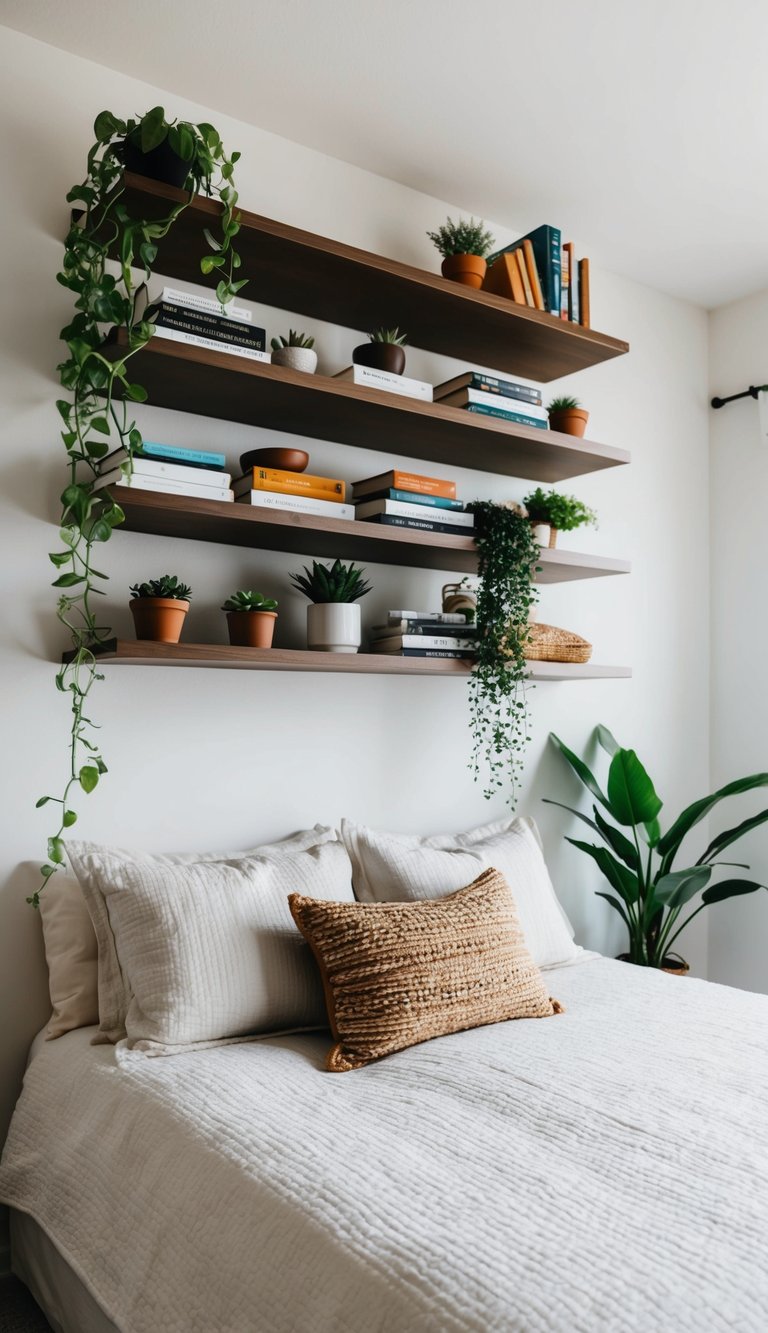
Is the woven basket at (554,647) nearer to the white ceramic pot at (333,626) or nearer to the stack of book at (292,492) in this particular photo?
the white ceramic pot at (333,626)

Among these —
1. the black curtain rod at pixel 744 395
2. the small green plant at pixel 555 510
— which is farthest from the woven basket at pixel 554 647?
the black curtain rod at pixel 744 395

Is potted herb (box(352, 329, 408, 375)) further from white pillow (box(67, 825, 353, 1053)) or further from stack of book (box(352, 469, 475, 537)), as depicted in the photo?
white pillow (box(67, 825, 353, 1053))

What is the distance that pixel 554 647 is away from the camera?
9.12 ft

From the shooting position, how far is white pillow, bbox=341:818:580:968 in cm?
228

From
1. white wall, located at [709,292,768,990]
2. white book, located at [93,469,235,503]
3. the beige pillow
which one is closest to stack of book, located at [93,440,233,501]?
white book, located at [93,469,235,503]

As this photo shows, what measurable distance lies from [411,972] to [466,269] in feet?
5.97

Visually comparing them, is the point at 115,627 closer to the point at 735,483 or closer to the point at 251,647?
the point at 251,647

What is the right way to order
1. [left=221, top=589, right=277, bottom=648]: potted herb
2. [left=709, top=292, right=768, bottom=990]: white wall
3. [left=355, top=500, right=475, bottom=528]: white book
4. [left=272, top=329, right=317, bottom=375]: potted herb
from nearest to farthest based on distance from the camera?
[left=221, top=589, right=277, bottom=648]: potted herb
[left=272, top=329, right=317, bottom=375]: potted herb
[left=355, top=500, right=475, bottom=528]: white book
[left=709, top=292, right=768, bottom=990]: white wall

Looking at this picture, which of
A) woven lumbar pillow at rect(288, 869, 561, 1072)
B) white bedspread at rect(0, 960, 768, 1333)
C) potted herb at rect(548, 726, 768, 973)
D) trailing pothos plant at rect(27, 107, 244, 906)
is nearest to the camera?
white bedspread at rect(0, 960, 768, 1333)

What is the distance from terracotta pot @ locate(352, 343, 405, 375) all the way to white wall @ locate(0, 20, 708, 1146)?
0.16 metres

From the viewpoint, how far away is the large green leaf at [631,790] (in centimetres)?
301

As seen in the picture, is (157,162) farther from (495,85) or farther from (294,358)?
(495,85)

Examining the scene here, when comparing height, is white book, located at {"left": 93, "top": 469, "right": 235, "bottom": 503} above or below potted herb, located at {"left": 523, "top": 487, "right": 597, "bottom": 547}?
below

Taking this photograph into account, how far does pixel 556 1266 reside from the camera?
1094 millimetres
